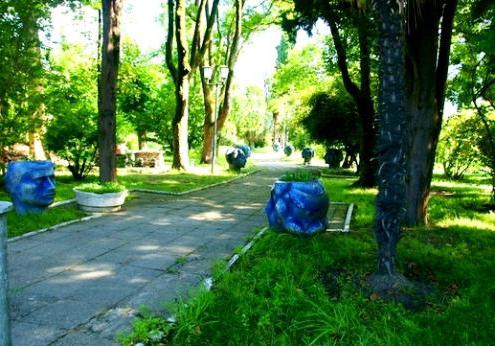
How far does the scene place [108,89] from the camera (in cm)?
973

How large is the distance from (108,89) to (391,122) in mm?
7077

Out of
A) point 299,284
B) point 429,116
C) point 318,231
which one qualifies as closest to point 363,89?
point 429,116

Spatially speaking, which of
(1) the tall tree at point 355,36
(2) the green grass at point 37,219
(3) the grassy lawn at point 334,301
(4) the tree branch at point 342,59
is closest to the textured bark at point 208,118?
(1) the tall tree at point 355,36

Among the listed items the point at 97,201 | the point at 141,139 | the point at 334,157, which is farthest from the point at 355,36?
the point at 141,139

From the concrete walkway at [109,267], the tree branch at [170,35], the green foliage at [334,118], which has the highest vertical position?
the tree branch at [170,35]

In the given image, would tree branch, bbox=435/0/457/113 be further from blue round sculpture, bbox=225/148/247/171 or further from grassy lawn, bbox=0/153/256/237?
blue round sculpture, bbox=225/148/247/171

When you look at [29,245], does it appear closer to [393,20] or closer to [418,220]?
[393,20]

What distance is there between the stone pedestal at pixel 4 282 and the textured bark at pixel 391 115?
357 cm

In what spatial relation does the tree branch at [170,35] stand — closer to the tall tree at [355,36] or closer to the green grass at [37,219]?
the tall tree at [355,36]

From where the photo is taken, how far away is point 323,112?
18781 mm

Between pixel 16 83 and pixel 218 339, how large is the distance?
875cm

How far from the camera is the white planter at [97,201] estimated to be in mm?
8477

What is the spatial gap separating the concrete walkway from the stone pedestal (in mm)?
763

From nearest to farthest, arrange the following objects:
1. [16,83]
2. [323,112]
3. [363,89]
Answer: [16,83]
[363,89]
[323,112]
